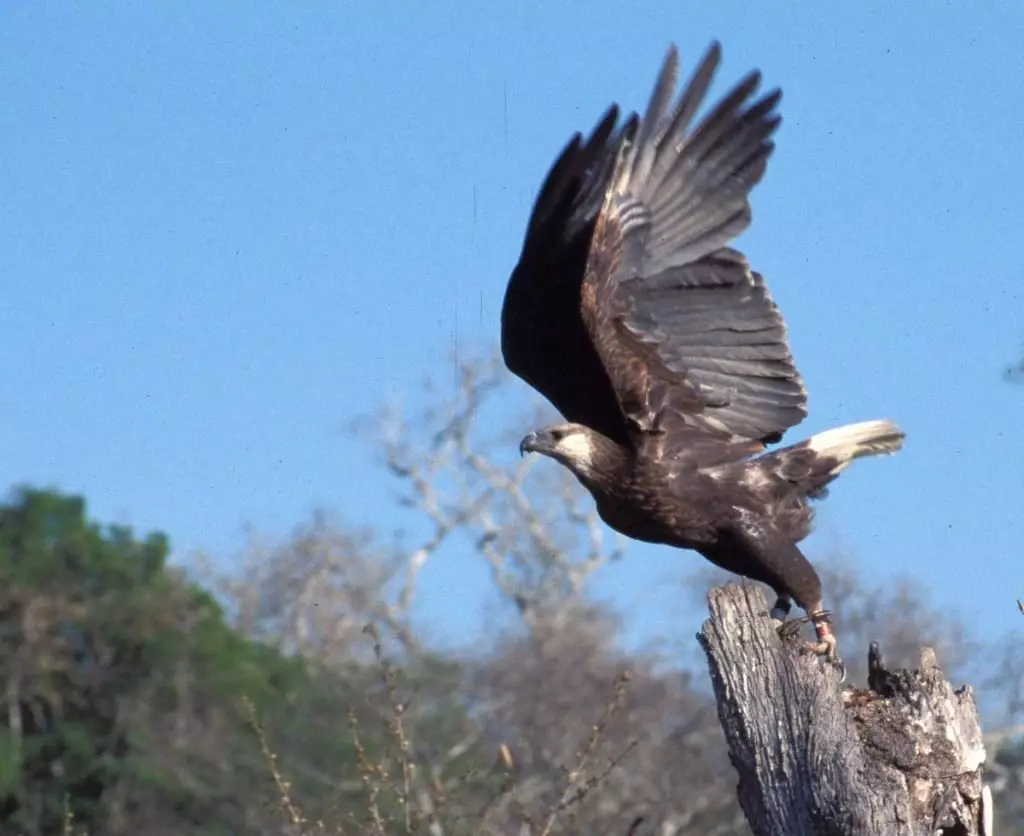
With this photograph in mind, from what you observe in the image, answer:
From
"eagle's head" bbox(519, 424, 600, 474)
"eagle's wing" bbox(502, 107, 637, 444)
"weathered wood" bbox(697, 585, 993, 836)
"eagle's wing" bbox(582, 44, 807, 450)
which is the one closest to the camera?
"weathered wood" bbox(697, 585, 993, 836)

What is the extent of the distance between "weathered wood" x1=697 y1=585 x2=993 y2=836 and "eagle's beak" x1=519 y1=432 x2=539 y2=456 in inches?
83.1

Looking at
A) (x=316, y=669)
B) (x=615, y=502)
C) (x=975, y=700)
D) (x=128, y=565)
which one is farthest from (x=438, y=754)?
(x=975, y=700)

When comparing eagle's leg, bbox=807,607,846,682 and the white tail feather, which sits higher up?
the white tail feather

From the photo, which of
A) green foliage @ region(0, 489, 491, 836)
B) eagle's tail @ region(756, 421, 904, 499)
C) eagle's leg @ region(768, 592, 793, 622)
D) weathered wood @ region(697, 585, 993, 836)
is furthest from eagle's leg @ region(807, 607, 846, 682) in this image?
green foliage @ region(0, 489, 491, 836)

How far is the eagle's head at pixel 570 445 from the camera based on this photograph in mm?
7719

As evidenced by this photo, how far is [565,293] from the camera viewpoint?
7.89m

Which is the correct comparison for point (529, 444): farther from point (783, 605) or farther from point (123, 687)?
point (123, 687)

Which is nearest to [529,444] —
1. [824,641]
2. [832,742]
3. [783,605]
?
[783,605]

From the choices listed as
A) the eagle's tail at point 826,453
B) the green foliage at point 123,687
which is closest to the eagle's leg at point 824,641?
the eagle's tail at point 826,453

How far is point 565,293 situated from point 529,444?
0.64 metres

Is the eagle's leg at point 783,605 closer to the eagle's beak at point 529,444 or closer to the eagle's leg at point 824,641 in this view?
the eagle's leg at point 824,641

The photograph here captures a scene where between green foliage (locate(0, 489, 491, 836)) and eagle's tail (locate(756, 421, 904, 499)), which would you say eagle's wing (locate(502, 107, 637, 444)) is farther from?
green foliage (locate(0, 489, 491, 836))

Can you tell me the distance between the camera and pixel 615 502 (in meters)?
7.81

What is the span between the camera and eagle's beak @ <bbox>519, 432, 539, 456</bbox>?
7.84 metres
